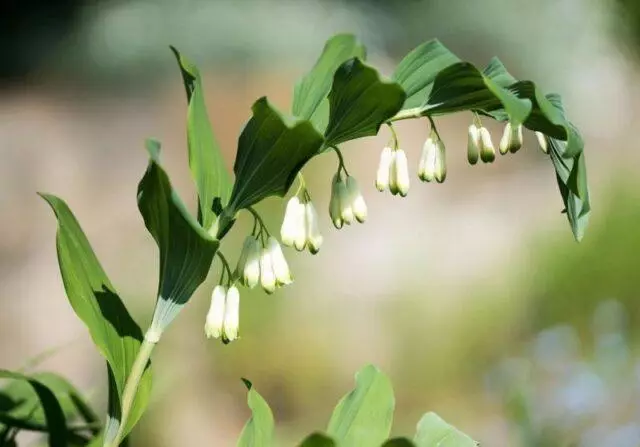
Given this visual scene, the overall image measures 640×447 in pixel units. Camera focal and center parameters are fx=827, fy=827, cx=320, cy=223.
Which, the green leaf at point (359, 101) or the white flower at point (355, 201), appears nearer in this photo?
the green leaf at point (359, 101)

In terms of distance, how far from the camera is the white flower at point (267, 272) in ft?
1.83

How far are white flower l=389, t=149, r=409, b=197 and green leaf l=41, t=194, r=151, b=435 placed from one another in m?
0.20

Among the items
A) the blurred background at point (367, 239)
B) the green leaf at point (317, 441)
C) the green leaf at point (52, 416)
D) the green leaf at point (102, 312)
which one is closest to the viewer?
the green leaf at point (317, 441)

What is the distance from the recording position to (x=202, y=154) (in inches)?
21.0

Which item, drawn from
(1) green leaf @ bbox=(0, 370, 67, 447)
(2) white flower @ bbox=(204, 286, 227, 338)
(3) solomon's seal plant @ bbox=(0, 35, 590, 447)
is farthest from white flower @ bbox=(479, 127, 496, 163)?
(1) green leaf @ bbox=(0, 370, 67, 447)

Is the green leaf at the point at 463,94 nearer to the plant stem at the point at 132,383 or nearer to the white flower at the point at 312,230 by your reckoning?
the white flower at the point at 312,230

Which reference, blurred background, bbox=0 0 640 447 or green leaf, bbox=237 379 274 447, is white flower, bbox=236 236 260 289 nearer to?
green leaf, bbox=237 379 274 447

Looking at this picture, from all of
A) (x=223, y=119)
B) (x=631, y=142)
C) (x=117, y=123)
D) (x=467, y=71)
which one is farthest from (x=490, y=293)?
(x=467, y=71)

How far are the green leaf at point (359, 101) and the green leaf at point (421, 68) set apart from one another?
42 millimetres

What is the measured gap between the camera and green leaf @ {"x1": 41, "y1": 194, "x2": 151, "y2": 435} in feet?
1.75

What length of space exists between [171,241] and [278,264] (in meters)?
0.09

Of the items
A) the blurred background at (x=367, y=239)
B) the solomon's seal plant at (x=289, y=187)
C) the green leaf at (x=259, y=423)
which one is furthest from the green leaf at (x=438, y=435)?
the blurred background at (x=367, y=239)

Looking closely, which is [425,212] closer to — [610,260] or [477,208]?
[477,208]

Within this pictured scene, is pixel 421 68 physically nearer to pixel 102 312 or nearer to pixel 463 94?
pixel 463 94
